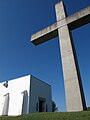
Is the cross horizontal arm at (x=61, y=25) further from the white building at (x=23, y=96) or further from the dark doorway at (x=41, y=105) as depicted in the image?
the dark doorway at (x=41, y=105)

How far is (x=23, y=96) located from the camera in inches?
639

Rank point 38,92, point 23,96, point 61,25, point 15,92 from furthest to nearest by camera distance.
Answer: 1. point 38,92
2. point 15,92
3. point 23,96
4. point 61,25

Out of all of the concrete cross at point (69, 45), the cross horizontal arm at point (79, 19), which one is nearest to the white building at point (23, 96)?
the concrete cross at point (69, 45)

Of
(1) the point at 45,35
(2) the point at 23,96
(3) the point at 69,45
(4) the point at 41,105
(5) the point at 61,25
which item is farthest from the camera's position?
(4) the point at 41,105

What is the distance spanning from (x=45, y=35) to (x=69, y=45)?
79.3 inches

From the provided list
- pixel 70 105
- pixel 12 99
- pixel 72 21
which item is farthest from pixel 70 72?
pixel 12 99

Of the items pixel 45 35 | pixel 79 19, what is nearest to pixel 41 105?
pixel 45 35

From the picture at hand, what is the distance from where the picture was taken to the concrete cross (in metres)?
5.69

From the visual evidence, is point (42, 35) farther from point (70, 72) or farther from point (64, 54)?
point (70, 72)

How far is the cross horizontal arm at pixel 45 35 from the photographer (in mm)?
8102

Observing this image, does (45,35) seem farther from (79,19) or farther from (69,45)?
(79,19)

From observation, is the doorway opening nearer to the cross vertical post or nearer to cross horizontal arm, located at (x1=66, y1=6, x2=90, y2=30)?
the cross vertical post

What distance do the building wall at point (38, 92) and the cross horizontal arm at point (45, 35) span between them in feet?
31.4

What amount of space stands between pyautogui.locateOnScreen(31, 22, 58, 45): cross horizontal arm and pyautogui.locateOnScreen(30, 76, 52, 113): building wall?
9559 millimetres
